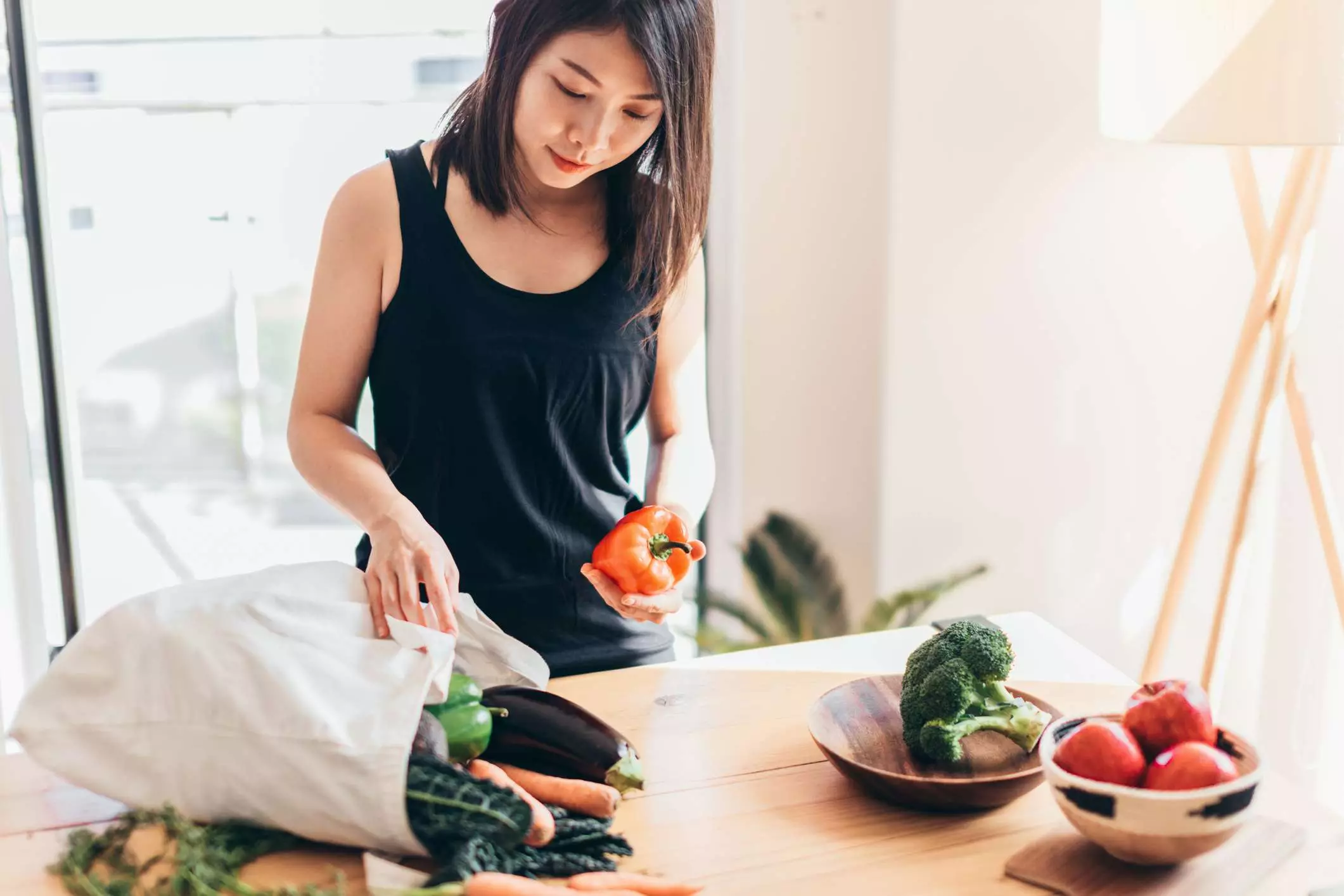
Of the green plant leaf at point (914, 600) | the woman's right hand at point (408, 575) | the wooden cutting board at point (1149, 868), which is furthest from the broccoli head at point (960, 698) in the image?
the green plant leaf at point (914, 600)

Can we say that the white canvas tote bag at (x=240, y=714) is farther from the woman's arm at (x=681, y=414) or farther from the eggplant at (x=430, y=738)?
the woman's arm at (x=681, y=414)

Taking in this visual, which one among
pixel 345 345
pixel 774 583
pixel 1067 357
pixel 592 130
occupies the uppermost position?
pixel 592 130

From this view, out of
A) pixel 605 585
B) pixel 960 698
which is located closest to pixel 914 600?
pixel 605 585

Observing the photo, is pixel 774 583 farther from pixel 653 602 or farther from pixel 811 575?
pixel 653 602

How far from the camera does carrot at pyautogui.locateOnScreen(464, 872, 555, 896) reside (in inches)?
41.3

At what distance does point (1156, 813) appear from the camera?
1.06 meters


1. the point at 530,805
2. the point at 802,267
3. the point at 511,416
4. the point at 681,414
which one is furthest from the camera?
the point at 802,267

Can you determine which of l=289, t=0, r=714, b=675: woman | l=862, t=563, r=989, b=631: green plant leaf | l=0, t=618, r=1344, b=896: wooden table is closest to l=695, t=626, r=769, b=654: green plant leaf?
l=862, t=563, r=989, b=631: green plant leaf

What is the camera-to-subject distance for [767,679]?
61.3 inches

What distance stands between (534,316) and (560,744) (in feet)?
2.06

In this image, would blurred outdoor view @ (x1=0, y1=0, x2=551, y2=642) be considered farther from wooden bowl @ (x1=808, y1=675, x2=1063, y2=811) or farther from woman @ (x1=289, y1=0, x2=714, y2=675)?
wooden bowl @ (x1=808, y1=675, x2=1063, y2=811)

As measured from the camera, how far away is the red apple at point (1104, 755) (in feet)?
3.59

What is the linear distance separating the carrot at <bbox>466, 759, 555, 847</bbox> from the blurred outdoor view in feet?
6.53

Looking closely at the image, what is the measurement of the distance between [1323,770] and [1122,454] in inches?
30.4
